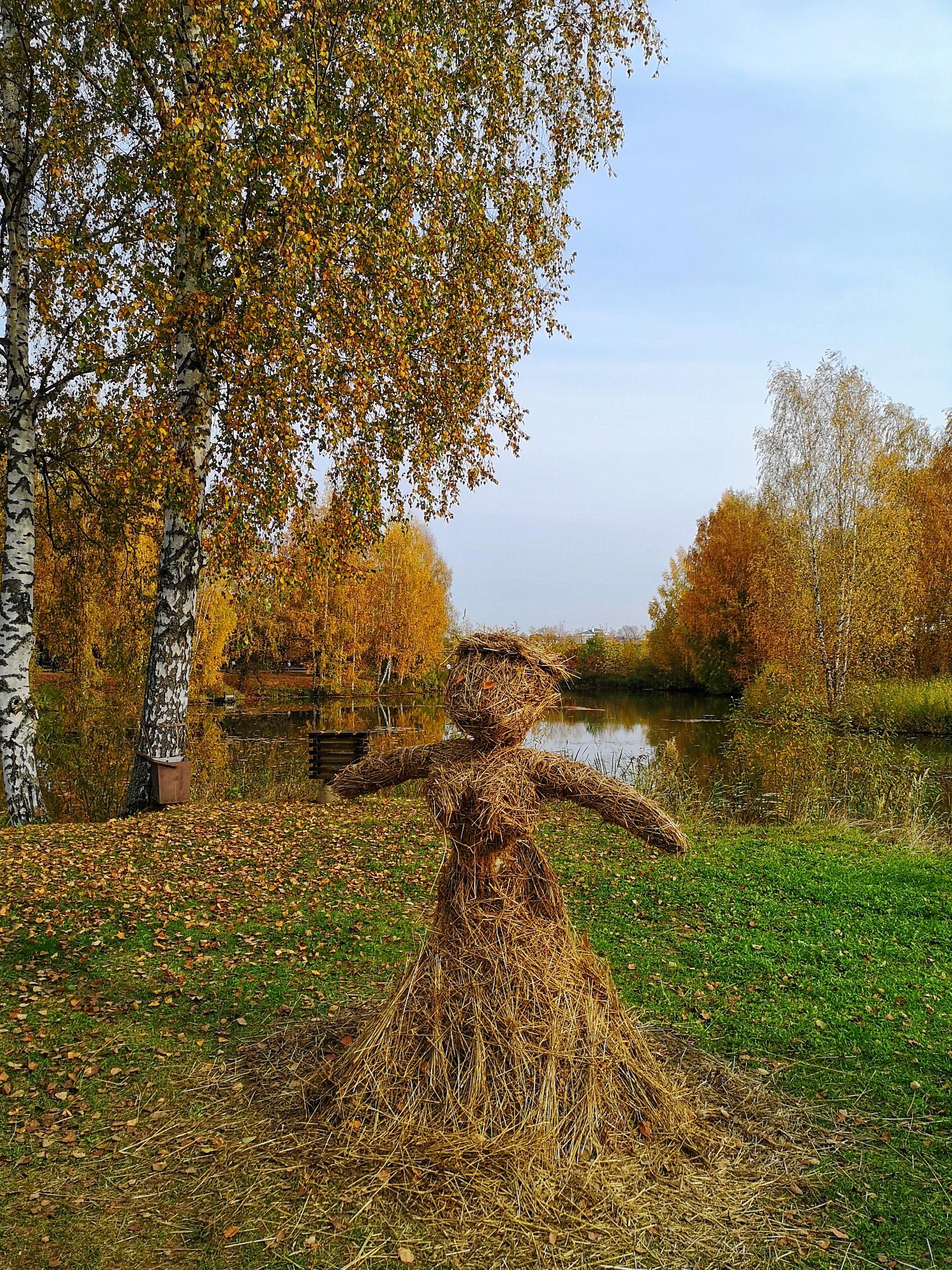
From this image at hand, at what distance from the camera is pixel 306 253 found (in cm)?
798

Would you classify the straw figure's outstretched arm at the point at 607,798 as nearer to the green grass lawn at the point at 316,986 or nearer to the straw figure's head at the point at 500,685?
the straw figure's head at the point at 500,685

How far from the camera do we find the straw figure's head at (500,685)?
395 cm

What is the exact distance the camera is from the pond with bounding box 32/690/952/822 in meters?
13.4

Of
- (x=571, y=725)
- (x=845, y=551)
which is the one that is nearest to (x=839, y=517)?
(x=845, y=551)

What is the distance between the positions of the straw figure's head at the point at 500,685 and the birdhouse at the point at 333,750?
864cm

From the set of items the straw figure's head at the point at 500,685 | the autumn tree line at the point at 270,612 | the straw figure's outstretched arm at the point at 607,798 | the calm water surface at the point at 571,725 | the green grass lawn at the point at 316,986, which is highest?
the autumn tree line at the point at 270,612

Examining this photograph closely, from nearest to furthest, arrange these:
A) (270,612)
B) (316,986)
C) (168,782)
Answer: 1. (316,986)
2. (270,612)
3. (168,782)

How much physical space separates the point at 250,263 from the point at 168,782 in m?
6.04

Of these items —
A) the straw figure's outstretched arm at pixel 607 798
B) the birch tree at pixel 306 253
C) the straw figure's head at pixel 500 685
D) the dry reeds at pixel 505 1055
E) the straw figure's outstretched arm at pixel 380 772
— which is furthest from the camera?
the birch tree at pixel 306 253

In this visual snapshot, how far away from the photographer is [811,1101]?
Result: 451 centimetres

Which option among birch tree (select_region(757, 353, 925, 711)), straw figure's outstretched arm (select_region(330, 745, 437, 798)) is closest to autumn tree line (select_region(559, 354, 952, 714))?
birch tree (select_region(757, 353, 925, 711))

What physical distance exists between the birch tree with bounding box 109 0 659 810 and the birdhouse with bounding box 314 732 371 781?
9.79ft

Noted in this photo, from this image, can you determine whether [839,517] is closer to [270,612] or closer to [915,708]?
[915,708]

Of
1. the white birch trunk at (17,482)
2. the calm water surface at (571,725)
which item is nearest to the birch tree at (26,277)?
the white birch trunk at (17,482)
